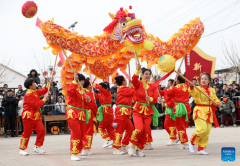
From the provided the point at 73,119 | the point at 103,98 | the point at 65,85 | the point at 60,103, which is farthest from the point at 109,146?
the point at 60,103

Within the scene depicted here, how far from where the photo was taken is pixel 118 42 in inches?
305

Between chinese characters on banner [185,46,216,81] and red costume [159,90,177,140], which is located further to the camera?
chinese characters on banner [185,46,216,81]

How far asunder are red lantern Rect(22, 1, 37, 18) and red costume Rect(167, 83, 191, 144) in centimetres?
370

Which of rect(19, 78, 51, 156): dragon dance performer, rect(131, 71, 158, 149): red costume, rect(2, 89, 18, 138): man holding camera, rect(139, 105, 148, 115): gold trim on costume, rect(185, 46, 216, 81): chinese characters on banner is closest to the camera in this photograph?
rect(131, 71, 158, 149): red costume

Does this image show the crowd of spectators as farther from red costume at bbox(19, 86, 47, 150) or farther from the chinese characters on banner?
red costume at bbox(19, 86, 47, 150)

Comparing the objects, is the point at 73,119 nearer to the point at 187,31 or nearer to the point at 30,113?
the point at 30,113

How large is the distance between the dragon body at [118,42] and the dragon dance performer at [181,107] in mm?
752

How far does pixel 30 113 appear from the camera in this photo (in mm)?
7707

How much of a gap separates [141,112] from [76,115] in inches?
52.1

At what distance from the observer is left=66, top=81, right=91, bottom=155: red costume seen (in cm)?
659

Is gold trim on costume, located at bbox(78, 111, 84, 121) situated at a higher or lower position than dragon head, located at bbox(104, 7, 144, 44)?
lower

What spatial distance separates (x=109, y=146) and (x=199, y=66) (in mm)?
7484

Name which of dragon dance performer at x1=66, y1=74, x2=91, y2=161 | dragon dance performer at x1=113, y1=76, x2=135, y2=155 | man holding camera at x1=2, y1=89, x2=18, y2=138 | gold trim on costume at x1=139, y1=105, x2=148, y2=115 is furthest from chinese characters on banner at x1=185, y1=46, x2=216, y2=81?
dragon dance performer at x1=66, y1=74, x2=91, y2=161

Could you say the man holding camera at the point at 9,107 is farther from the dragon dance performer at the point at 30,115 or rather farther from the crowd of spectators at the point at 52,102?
the dragon dance performer at the point at 30,115
